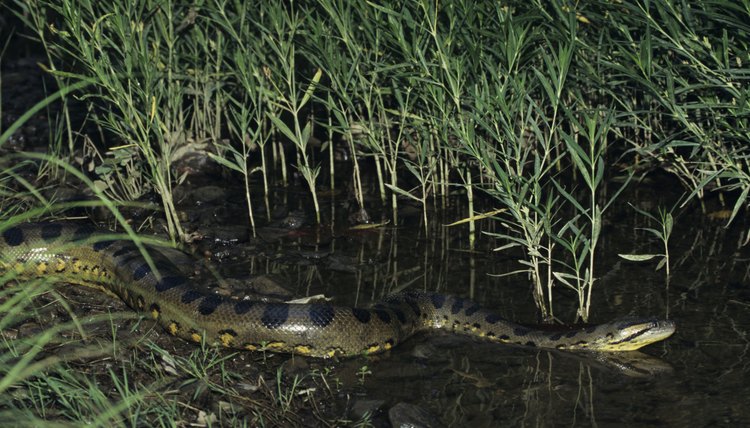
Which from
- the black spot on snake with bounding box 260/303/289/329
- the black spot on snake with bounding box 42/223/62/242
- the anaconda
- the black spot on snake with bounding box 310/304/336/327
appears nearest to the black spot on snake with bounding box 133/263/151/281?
the anaconda

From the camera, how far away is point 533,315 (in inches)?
303

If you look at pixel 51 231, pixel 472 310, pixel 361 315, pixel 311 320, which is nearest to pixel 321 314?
pixel 311 320

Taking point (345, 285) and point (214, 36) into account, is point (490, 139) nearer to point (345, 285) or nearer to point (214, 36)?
point (345, 285)

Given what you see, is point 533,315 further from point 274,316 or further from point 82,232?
point 82,232

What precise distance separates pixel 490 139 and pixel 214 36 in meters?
3.65

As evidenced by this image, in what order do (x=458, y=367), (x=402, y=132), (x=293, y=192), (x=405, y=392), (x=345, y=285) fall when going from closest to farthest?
1. (x=405, y=392)
2. (x=458, y=367)
3. (x=345, y=285)
4. (x=402, y=132)
5. (x=293, y=192)

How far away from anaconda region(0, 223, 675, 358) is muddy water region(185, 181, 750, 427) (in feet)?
0.51

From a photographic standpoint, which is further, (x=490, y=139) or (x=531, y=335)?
(x=490, y=139)

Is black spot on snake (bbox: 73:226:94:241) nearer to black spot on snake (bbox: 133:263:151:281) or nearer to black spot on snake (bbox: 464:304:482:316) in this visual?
black spot on snake (bbox: 133:263:151:281)

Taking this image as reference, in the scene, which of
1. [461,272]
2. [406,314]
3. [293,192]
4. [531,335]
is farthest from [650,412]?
[293,192]

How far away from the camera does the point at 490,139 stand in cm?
998

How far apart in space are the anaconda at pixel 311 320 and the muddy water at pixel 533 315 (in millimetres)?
157

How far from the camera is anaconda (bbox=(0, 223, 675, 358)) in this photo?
7.02 m

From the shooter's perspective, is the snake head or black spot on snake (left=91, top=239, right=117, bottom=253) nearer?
the snake head
